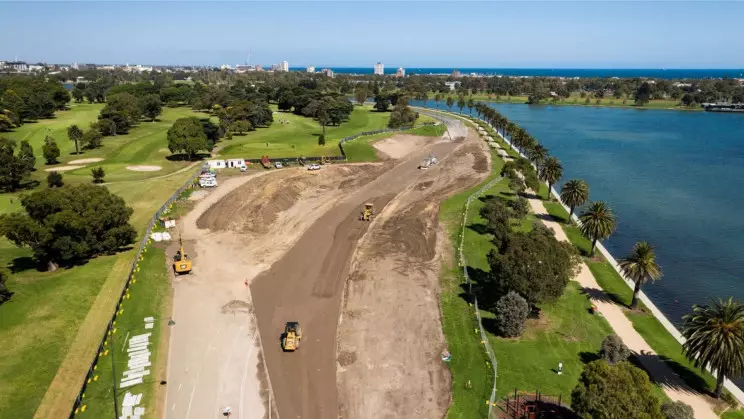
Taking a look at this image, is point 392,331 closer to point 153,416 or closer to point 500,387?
point 500,387

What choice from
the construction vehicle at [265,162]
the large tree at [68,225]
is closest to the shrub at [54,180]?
the large tree at [68,225]

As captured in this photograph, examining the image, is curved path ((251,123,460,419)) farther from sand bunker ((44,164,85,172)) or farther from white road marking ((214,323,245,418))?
sand bunker ((44,164,85,172))

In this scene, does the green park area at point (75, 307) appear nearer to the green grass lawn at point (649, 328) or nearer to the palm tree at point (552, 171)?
the green grass lawn at point (649, 328)

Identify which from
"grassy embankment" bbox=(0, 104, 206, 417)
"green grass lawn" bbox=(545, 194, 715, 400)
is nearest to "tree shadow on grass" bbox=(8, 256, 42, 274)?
"grassy embankment" bbox=(0, 104, 206, 417)

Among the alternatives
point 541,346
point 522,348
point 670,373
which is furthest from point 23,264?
point 670,373

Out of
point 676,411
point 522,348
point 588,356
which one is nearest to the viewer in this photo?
point 676,411

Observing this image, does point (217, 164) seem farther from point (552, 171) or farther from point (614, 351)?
point (614, 351)

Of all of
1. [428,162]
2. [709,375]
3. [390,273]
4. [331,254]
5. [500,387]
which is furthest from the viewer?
[428,162]

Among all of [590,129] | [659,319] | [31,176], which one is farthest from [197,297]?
[590,129]
